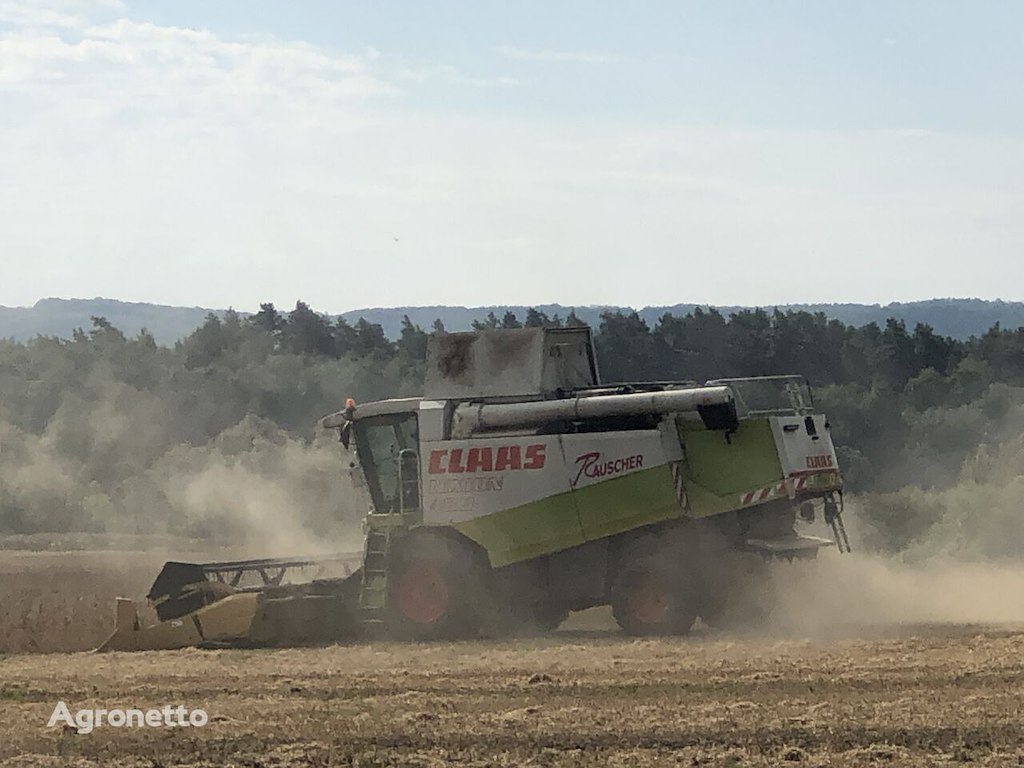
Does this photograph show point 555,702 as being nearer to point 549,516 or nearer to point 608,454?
point 549,516

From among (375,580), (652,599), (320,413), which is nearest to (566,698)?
(652,599)

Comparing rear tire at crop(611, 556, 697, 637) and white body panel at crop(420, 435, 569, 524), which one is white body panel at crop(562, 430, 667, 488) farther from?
rear tire at crop(611, 556, 697, 637)

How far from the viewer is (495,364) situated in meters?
18.0

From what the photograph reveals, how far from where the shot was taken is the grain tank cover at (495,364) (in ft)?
58.8

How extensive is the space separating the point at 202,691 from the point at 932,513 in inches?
991

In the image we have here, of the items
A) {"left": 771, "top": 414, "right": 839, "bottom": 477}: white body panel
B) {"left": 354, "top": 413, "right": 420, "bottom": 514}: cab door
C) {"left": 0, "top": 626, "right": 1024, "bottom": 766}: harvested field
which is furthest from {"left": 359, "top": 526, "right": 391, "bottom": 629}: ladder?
{"left": 771, "top": 414, "right": 839, "bottom": 477}: white body panel

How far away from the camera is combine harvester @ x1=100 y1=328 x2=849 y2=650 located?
1698cm

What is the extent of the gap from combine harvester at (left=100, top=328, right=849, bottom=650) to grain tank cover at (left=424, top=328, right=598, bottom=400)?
0.02 metres

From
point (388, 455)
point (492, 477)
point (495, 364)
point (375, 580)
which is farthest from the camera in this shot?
point (388, 455)

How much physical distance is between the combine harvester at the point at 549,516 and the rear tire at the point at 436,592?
2 cm

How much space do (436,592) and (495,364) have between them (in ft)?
9.00

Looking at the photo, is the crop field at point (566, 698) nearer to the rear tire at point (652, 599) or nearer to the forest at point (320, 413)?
the rear tire at point (652, 599)

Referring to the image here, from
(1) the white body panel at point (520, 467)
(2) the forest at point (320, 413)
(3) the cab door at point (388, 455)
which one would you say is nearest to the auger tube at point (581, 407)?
(1) the white body panel at point (520, 467)

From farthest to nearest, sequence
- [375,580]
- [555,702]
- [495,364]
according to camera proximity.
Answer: [495,364] < [375,580] < [555,702]
